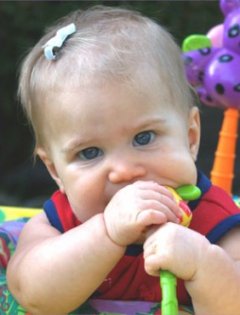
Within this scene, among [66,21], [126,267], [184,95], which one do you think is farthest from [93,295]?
[66,21]

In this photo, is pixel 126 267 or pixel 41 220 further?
pixel 41 220

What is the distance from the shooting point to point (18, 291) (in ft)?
3.61

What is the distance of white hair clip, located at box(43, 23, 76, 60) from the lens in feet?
3.69

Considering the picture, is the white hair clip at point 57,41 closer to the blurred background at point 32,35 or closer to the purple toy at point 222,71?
the purple toy at point 222,71

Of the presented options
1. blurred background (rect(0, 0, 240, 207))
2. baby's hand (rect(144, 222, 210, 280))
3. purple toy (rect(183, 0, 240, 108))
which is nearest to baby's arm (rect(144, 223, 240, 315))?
baby's hand (rect(144, 222, 210, 280))

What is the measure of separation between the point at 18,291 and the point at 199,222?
306 millimetres

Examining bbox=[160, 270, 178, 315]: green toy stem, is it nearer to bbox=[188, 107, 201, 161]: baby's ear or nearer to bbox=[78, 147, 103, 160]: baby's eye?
bbox=[78, 147, 103, 160]: baby's eye

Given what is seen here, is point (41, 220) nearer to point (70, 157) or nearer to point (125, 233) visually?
point (70, 157)

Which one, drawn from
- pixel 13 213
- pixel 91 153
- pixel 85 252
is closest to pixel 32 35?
pixel 13 213

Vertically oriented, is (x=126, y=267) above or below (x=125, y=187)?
below

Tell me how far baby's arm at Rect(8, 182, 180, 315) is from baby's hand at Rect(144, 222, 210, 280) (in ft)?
0.07

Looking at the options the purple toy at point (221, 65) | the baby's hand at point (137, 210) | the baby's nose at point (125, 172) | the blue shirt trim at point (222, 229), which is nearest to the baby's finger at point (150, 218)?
the baby's hand at point (137, 210)

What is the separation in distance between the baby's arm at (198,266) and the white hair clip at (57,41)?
37 centimetres

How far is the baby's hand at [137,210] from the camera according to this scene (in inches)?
35.5
